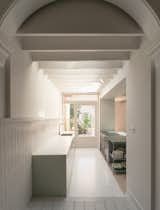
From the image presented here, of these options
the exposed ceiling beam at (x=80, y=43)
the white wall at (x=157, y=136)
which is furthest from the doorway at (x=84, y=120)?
the white wall at (x=157, y=136)

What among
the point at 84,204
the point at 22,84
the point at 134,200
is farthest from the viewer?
the point at 84,204

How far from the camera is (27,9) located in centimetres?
210

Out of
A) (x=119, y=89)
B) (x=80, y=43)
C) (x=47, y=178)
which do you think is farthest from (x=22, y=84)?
(x=119, y=89)

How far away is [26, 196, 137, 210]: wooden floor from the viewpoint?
3145 millimetres

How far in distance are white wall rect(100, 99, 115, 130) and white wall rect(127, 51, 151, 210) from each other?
5534 millimetres

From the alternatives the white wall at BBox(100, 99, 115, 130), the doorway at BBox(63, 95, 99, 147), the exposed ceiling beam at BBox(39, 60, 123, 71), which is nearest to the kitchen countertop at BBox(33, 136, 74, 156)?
the exposed ceiling beam at BBox(39, 60, 123, 71)

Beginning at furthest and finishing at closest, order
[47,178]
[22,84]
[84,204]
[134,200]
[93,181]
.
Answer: [93,181]
[47,178]
[84,204]
[134,200]
[22,84]

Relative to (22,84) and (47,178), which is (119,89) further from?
(22,84)

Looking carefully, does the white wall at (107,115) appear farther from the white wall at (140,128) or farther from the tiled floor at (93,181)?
the white wall at (140,128)

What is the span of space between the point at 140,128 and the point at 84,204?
152cm

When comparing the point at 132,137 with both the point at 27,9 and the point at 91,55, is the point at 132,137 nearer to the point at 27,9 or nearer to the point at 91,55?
the point at 91,55

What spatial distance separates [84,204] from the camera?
130 inches

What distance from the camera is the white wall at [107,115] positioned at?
9070 mm

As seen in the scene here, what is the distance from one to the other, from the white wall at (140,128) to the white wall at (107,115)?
553 centimetres
